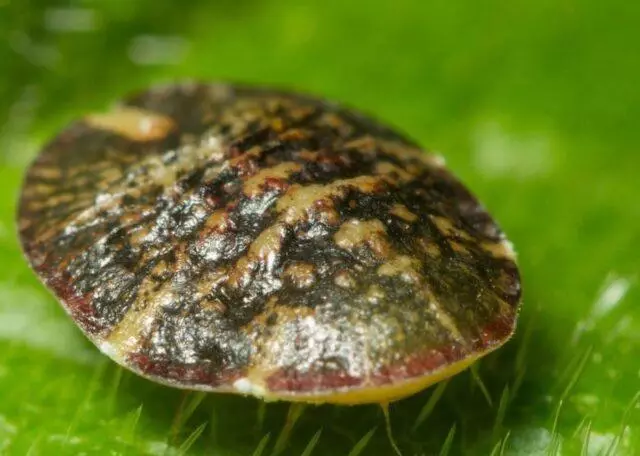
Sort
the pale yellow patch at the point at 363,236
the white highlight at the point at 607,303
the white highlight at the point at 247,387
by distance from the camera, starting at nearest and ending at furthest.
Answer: the white highlight at the point at 247,387 < the pale yellow patch at the point at 363,236 < the white highlight at the point at 607,303

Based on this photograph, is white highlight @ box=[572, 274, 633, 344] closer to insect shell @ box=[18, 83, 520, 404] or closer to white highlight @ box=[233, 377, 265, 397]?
insect shell @ box=[18, 83, 520, 404]

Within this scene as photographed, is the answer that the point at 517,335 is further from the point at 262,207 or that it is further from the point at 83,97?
the point at 83,97

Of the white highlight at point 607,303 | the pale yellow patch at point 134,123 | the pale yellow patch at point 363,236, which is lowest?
the pale yellow patch at point 134,123

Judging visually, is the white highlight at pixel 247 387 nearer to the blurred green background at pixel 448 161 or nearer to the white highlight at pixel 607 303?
the blurred green background at pixel 448 161

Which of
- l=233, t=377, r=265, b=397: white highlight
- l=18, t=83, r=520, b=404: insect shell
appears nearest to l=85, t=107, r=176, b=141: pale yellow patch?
l=18, t=83, r=520, b=404: insect shell

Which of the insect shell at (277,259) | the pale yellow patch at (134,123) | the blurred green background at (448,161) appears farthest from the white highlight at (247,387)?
the pale yellow patch at (134,123)

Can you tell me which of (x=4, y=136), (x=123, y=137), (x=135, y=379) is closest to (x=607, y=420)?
(x=135, y=379)

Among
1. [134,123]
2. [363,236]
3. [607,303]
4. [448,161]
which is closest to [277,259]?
[363,236]
